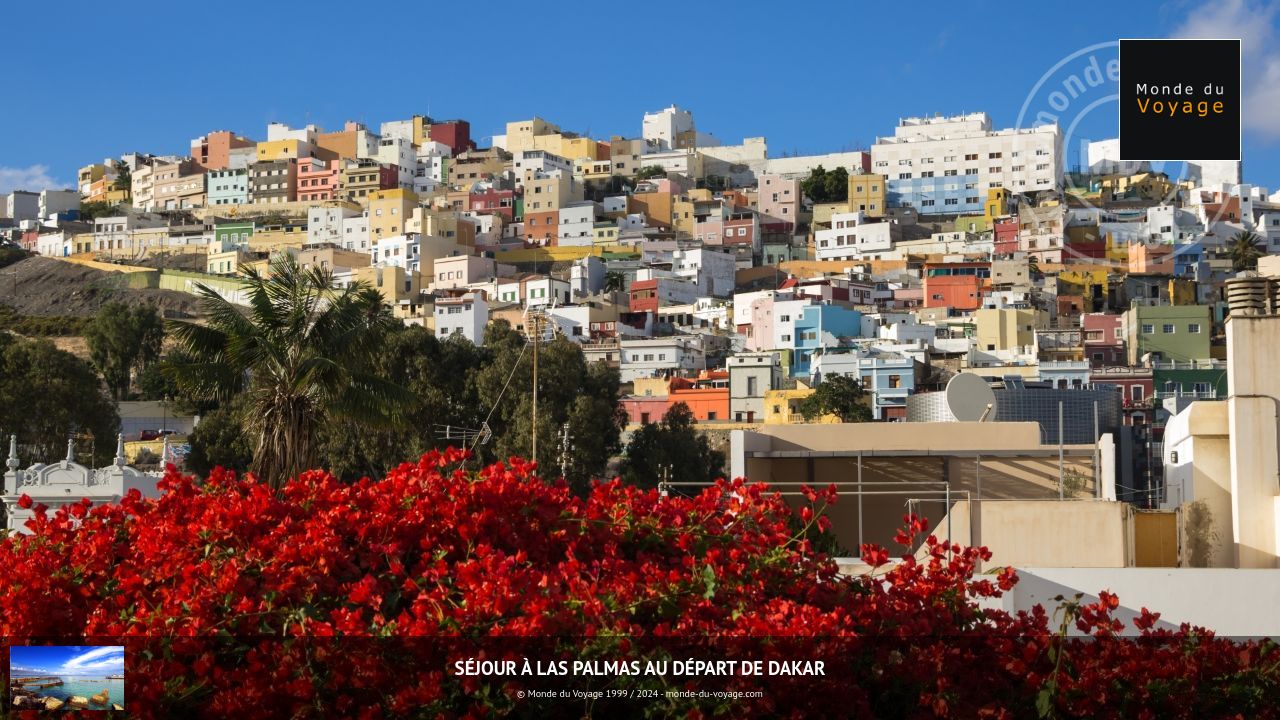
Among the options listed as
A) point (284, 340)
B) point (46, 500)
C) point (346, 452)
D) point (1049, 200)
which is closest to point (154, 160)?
point (1049, 200)

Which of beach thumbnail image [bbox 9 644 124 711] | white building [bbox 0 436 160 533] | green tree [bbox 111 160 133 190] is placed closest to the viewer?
beach thumbnail image [bbox 9 644 124 711]

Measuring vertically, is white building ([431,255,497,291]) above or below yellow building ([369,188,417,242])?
below

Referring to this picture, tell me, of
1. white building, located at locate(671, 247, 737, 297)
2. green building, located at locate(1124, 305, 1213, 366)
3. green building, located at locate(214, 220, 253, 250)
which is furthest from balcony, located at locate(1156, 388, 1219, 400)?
green building, located at locate(214, 220, 253, 250)

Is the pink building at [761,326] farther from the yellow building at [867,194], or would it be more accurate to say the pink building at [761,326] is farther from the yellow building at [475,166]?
the yellow building at [475,166]

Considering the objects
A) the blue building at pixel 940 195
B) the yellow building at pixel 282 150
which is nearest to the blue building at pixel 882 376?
the blue building at pixel 940 195

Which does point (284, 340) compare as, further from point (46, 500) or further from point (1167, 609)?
point (46, 500)

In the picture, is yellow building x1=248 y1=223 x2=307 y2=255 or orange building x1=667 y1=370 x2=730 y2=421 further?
yellow building x1=248 y1=223 x2=307 y2=255

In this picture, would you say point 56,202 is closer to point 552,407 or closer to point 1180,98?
point 552,407

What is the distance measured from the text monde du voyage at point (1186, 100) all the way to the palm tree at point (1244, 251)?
214 feet

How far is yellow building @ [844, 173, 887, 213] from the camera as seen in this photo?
95.9m

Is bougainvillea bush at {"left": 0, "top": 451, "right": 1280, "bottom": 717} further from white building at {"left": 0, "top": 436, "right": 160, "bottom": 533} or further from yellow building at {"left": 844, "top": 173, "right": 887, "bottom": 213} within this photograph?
yellow building at {"left": 844, "top": 173, "right": 887, "bottom": 213}

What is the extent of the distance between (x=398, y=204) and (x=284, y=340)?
83.1m

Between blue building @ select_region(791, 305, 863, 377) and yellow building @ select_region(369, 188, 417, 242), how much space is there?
33286 millimetres

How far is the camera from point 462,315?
241ft
